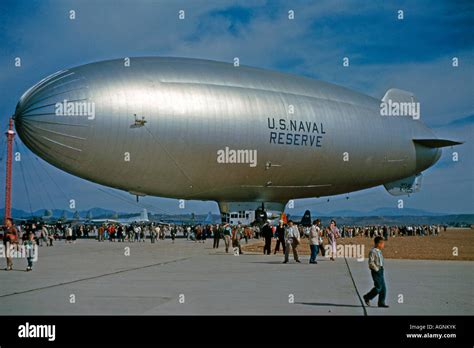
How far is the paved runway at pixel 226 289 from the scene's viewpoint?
1077 cm

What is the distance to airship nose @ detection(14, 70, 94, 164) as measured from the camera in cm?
3069

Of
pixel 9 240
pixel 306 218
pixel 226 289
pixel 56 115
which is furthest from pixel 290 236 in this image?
pixel 306 218

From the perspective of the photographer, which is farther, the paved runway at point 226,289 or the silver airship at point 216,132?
the silver airship at point 216,132

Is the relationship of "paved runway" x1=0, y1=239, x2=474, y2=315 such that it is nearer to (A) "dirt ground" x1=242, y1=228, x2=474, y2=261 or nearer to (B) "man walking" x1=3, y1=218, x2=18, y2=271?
(B) "man walking" x1=3, y1=218, x2=18, y2=271

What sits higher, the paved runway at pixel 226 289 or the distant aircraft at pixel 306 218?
the distant aircraft at pixel 306 218

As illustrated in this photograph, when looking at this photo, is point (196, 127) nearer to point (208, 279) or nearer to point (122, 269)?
point (122, 269)

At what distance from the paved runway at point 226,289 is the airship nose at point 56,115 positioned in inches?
436

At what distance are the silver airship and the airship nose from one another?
0.05 metres

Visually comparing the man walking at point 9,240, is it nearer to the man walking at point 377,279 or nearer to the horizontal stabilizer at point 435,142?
the man walking at point 377,279

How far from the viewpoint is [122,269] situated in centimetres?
1945

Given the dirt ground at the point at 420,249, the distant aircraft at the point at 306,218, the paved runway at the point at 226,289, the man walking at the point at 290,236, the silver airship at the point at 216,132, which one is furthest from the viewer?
the distant aircraft at the point at 306,218

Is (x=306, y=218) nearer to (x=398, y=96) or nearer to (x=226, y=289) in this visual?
(x=398, y=96)

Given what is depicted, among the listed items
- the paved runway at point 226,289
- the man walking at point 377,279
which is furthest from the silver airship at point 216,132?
the man walking at point 377,279
